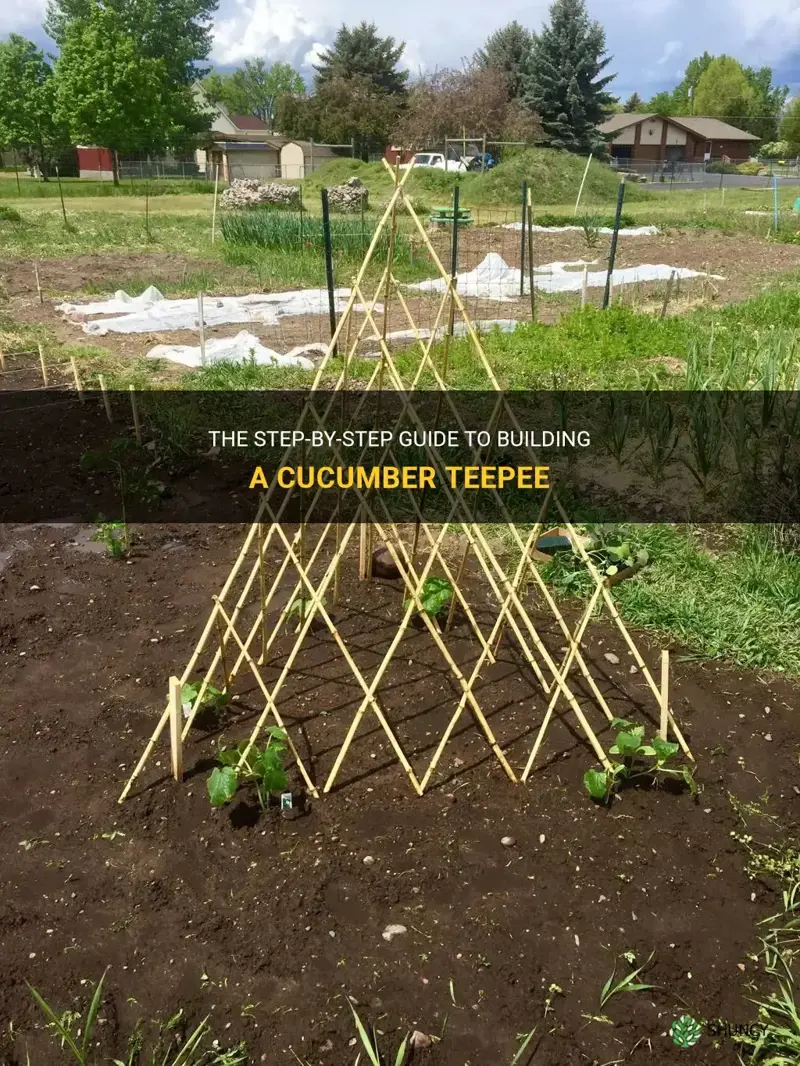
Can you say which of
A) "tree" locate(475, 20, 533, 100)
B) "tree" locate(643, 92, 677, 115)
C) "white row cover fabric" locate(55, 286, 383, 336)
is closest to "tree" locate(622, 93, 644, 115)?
"tree" locate(643, 92, 677, 115)

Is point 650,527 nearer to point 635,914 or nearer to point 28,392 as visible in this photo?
point 635,914

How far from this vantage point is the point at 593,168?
26891mm

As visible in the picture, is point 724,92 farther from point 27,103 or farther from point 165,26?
point 27,103

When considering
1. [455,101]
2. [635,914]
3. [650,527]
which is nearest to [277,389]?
[650,527]

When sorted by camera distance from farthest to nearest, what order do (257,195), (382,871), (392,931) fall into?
(257,195) → (382,871) → (392,931)

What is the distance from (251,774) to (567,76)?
38.7 metres

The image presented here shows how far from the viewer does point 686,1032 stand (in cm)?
205

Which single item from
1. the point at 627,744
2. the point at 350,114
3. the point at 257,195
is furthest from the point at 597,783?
the point at 350,114

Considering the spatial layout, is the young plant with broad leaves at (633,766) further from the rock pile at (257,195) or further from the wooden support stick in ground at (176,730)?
the rock pile at (257,195)

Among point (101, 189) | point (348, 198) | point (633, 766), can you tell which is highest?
point (101, 189)

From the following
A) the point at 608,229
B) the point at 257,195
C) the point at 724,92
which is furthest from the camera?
the point at 724,92

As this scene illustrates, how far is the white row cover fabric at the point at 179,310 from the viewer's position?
30.0ft

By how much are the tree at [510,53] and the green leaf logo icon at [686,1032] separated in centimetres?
4303

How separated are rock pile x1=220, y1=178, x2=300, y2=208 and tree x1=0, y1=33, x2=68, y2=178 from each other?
17.2m
